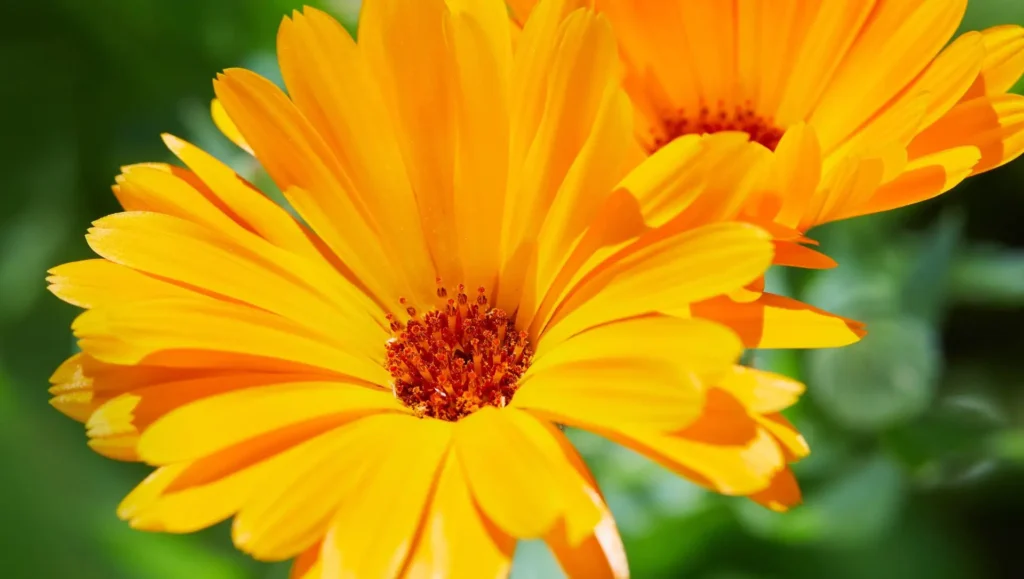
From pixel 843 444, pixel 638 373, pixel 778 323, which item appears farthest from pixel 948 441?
pixel 638 373

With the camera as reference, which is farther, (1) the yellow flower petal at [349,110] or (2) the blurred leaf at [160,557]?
(2) the blurred leaf at [160,557]

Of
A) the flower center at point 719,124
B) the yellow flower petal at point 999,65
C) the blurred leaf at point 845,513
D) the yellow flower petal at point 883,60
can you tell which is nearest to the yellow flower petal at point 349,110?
the flower center at point 719,124

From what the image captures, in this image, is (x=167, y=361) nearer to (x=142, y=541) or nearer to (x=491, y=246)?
(x=491, y=246)

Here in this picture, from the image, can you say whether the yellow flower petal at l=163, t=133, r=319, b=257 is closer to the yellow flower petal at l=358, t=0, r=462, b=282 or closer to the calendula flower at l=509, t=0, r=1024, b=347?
the yellow flower petal at l=358, t=0, r=462, b=282

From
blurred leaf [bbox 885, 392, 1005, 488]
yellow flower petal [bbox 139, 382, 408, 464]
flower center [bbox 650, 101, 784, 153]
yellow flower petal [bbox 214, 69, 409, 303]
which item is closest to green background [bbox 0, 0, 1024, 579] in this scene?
blurred leaf [bbox 885, 392, 1005, 488]

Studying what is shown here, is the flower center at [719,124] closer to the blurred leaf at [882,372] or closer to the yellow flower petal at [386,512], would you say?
the blurred leaf at [882,372]

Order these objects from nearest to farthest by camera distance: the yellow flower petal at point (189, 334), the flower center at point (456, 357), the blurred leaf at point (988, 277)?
the yellow flower petal at point (189, 334) → the flower center at point (456, 357) → the blurred leaf at point (988, 277)
